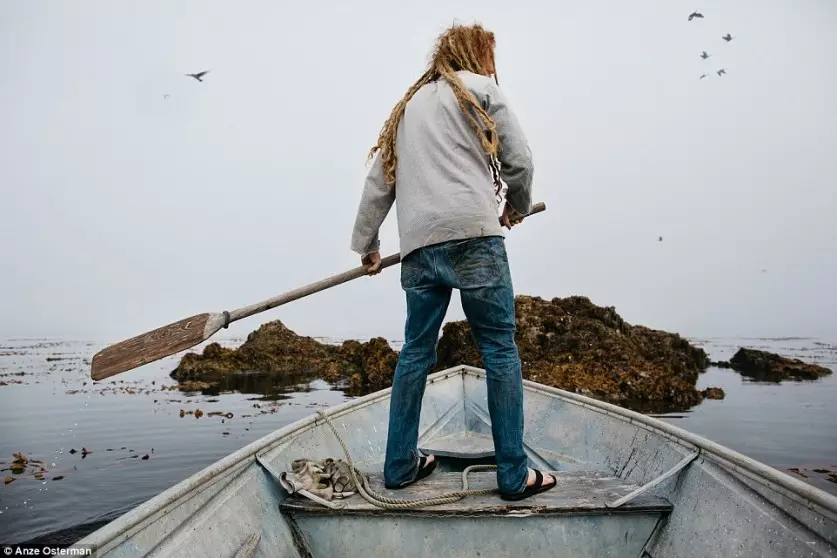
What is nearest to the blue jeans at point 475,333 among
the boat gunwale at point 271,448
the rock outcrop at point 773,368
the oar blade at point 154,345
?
the boat gunwale at point 271,448

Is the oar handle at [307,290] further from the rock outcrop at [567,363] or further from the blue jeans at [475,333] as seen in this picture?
the rock outcrop at [567,363]

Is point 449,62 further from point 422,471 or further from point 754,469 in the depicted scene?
point 754,469

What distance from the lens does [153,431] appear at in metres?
8.74

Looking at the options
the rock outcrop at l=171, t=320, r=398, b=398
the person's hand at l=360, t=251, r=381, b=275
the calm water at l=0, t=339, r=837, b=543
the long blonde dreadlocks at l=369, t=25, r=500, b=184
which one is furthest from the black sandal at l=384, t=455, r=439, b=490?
the rock outcrop at l=171, t=320, r=398, b=398

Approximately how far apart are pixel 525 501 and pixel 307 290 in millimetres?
1743

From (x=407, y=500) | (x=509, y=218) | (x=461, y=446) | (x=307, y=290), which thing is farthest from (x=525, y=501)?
(x=461, y=446)

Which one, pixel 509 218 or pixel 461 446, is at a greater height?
pixel 509 218

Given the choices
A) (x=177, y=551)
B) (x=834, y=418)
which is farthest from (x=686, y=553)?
(x=834, y=418)

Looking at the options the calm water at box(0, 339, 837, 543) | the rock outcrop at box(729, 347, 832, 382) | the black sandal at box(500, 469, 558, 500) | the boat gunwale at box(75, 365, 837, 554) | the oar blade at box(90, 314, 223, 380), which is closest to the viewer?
the boat gunwale at box(75, 365, 837, 554)

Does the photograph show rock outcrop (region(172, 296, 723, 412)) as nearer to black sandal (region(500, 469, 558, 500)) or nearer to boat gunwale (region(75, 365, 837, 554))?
boat gunwale (region(75, 365, 837, 554))

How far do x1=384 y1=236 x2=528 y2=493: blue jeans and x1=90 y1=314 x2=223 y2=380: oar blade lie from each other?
1.26m

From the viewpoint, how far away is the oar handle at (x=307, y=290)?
3082 millimetres

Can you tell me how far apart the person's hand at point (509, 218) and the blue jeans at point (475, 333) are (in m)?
0.48

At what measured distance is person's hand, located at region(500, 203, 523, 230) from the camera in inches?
113
